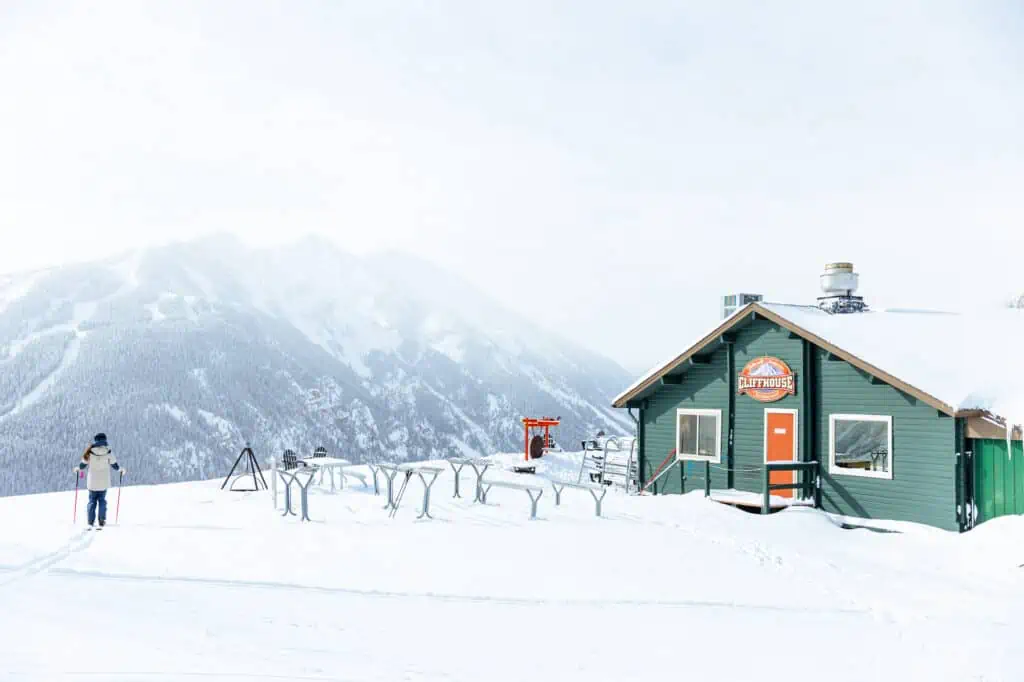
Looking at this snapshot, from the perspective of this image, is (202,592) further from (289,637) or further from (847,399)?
(847,399)

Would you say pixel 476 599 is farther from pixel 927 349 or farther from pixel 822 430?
pixel 927 349

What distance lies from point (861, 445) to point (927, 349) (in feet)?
7.97

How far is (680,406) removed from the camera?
68.4ft

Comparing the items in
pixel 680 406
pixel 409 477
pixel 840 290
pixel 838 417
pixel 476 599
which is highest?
pixel 840 290

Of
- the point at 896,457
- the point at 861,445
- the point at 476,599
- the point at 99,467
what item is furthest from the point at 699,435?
the point at 99,467

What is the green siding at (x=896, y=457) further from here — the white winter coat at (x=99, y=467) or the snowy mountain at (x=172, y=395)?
the snowy mountain at (x=172, y=395)

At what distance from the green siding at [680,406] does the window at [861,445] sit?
2803 millimetres

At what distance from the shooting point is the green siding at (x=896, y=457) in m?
15.7

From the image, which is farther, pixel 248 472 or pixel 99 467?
pixel 248 472

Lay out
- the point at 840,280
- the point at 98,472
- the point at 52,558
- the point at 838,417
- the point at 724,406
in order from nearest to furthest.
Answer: the point at 52,558 < the point at 98,472 < the point at 838,417 < the point at 724,406 < the point at 840,280

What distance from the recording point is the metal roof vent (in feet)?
69.4

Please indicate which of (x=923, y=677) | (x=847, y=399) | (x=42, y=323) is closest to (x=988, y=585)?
(x=923, y=677)

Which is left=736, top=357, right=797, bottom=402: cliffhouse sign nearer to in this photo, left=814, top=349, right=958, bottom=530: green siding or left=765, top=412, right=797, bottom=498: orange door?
left=765, top=412, right=797, bottom=498: orange door

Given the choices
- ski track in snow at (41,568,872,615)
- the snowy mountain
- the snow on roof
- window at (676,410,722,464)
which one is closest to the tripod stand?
ski track in snow at (41,568,872,615)
